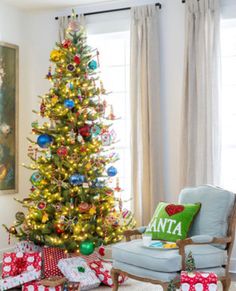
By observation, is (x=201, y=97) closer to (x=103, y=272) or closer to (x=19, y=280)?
(x=103, y=272)

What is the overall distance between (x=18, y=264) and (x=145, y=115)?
7.21 feet

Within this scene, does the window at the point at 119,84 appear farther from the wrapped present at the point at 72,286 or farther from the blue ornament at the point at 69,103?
the wrapped present at the point at 72,286

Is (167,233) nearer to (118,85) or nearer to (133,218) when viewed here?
(133,218)

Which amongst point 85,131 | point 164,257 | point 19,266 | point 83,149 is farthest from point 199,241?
point 85,131

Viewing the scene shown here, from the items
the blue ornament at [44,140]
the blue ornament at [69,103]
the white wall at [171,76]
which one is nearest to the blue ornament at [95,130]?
the blue ornament at [69,103]

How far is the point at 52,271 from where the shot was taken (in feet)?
17.5

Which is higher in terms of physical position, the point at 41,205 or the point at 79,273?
the point at 41,205

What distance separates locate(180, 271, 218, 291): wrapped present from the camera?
13.2 ft

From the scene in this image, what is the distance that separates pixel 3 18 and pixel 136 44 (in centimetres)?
167

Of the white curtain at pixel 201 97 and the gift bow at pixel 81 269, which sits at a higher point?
the white curtain at pixel 201 97

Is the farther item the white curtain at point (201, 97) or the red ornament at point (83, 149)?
the white curtain at point (201, 97)

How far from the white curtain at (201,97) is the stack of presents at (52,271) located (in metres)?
1.36

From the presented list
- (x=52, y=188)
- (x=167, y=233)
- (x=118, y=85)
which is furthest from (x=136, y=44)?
(x=167, y=233)

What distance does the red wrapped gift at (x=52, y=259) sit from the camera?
531cm
